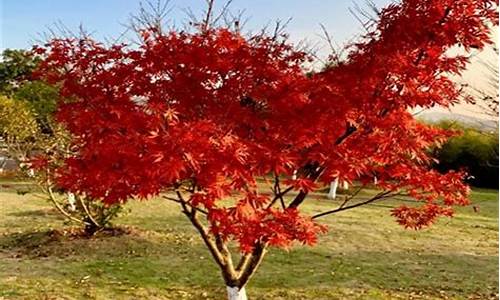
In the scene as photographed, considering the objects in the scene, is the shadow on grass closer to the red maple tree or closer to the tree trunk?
the tree trunk

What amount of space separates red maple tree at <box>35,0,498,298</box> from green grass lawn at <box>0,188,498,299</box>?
1423 millimetres

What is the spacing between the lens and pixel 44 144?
19.7 ft

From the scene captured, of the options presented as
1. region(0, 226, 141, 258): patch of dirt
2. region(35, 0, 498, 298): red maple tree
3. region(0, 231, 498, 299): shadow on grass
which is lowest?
region(0, 231, 498, 299): shadow on grass

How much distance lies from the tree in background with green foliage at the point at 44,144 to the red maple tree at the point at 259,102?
111cm

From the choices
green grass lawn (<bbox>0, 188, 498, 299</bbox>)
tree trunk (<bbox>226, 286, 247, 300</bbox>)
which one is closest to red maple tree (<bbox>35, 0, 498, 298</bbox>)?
tree trunk (<bbox>226, 286, 247, 300</bbox>)

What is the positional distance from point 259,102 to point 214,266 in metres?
2.25

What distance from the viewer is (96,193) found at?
264 cm

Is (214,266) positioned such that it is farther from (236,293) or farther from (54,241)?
(54,241)

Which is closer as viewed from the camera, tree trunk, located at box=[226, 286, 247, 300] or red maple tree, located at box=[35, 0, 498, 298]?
red maple tree, located at box=[35, 0, 498, 298]

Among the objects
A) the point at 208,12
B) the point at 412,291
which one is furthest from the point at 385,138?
the point at 412,291

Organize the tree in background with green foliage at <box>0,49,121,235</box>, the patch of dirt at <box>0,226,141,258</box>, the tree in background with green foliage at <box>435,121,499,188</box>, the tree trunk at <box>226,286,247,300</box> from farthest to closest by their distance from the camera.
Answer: the tree in background with green foliage at <box>435,121,499,188</box> < the tree in background with green foliage at <box>0,49,121,235</box> < the patch of dirt at <box>0,226,141,258</box> < the tree trunk at <box>226,286,247,300</box>

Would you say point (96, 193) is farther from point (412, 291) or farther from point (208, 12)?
point (412, 291)

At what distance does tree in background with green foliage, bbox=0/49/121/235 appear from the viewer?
5449 millimetres

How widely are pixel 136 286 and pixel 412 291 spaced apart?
190 centimetres
